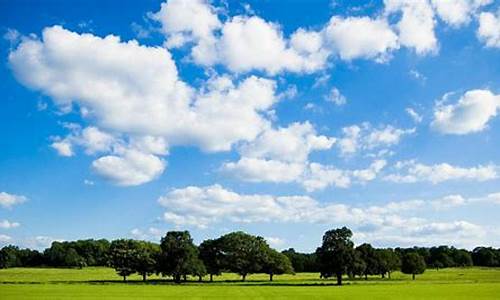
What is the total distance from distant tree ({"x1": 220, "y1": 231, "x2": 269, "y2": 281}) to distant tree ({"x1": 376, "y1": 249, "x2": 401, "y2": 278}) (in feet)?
96.4

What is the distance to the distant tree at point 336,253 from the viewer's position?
107 metres

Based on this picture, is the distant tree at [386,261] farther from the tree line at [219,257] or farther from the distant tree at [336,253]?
the distant tree at [336,253]

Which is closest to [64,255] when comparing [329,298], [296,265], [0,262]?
[0,262]

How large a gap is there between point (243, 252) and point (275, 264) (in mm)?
8764

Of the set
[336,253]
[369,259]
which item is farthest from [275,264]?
[336,253]

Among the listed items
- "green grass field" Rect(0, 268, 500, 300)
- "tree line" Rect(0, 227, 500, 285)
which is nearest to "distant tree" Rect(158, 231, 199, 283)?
"tree line" Rect(0, 227, 500, 285)

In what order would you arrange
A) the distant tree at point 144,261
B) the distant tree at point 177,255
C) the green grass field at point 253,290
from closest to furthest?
1. the green grass field at point 253,290
2. the distant tree at point 177,255
3. the distant tree at point 144,261

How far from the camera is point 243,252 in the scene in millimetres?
137250

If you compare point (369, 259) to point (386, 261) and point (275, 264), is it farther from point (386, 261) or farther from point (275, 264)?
point (275, 264)

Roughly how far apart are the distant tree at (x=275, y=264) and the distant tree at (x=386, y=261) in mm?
23576

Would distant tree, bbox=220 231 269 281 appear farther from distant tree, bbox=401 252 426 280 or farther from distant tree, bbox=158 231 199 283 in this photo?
distant tree, bbox=401 252 426 280

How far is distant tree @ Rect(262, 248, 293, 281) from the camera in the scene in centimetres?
13425

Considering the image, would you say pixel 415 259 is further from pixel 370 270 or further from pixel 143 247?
pixel 143 247

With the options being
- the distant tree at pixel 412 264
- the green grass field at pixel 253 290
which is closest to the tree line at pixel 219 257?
the distant tree at pixel 412 264
